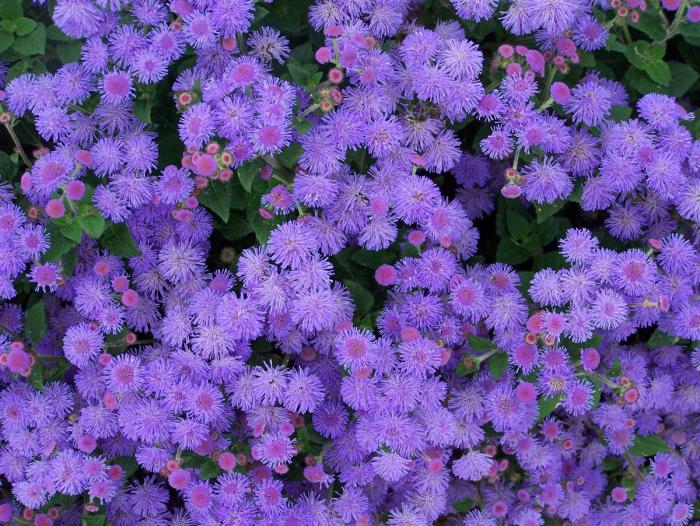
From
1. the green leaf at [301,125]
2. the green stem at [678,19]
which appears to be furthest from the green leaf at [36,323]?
the green stem at [678,19]

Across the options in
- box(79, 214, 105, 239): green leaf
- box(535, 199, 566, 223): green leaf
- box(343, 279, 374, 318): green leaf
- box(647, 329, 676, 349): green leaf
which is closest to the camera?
box(79, 214, 105, 239): green leaf

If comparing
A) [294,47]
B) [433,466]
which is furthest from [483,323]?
[294,47]

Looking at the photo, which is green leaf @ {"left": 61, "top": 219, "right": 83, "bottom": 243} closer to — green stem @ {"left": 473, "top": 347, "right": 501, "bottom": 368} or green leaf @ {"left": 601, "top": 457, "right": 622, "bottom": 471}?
green stem @ {"left": 473, "top": 347, "right": 501, "bottom": 368}

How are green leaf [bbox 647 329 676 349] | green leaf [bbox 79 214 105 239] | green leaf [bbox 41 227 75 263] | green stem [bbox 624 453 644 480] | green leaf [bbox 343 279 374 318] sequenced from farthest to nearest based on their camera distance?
green stem [bbox 624 453 644 480] → green leaf [bbox 647 329 676 349] → green leaf [bbox 343 279 374 318] → green leaf [bbox 41 227 75 263] → green leaf [bbox 79 214 105 239]

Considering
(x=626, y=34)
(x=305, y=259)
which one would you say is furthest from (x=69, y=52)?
(x=626, y=34)

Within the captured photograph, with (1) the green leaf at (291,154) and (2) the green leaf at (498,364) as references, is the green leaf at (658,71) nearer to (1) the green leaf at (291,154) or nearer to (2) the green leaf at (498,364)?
(2) the green leaf at (498,364)

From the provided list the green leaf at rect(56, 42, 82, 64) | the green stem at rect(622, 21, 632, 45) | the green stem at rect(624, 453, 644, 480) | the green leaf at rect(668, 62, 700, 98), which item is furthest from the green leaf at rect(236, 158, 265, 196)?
the green stem at rect(624, 453, 644, 480)

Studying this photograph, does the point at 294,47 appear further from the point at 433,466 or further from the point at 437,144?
the point at 433,466
